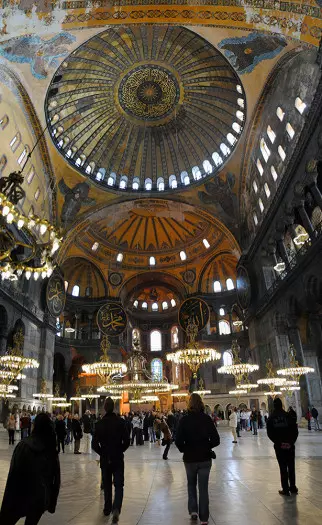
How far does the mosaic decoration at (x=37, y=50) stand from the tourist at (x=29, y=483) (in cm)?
1471

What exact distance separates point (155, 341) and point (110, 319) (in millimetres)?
9716

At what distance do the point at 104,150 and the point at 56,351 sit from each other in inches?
604

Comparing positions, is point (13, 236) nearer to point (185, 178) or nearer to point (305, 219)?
point (305, 219)

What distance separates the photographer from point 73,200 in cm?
2362

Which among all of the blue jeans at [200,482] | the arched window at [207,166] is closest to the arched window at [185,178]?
the arched window at [207,166]

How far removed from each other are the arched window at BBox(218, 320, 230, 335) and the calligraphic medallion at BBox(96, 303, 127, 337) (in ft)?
29.8

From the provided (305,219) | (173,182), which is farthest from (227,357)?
(305,219)

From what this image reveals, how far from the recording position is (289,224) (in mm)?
17000

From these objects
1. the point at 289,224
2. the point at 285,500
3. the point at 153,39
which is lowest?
the point at 285,500

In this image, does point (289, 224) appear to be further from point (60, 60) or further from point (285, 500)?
point (285, 500)

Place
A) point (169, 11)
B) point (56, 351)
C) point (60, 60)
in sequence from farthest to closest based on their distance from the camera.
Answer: point (56, 351) → point (60, 60) → point (169, 11)

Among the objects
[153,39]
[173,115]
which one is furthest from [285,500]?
[173,115]

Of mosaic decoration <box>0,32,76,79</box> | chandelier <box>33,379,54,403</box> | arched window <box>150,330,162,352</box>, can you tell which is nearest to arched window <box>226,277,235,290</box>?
arched window <box>150,330,162,352</box>

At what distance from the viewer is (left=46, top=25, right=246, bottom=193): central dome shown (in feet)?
59.8
